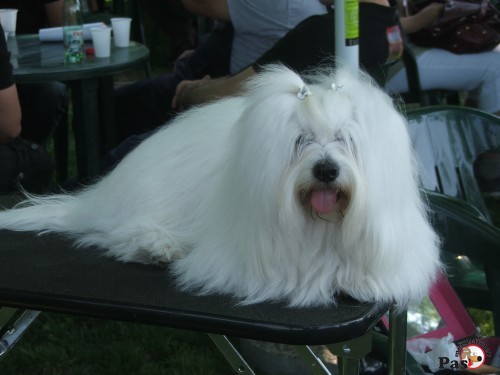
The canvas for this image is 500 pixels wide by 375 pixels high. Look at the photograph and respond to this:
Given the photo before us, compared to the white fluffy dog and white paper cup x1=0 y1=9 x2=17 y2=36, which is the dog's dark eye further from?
white paper cup x1=0 y1=9 x2=17 y2=36

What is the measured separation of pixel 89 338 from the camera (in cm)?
337

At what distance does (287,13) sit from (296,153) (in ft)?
5.26

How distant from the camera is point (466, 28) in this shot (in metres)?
4.63

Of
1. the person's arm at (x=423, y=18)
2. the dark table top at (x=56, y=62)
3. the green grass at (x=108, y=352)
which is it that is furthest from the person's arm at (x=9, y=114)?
the person's arm at (x=423, y=18)

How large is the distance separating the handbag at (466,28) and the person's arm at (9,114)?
8.45 ft

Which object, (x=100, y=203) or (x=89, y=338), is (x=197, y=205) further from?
(x=89, y=338)

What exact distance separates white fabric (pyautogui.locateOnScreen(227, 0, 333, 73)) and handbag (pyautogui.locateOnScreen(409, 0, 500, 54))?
5.34 ft

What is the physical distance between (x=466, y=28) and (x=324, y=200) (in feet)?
10.8

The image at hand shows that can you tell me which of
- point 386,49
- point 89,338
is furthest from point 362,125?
point 89,338

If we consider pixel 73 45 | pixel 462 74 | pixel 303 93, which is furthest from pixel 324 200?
pixel 462 74

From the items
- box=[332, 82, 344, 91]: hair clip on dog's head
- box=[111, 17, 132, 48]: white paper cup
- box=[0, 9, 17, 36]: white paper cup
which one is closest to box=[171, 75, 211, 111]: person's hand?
box=[111, 17, 132, 48]: white paper cup

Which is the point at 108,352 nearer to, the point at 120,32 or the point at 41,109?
the point at 41,109

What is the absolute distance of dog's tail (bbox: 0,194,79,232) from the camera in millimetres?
2336

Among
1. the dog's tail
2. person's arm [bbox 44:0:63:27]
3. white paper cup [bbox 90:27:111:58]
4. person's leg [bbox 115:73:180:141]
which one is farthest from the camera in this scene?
person's arm [bbox 44:0:63:27]
